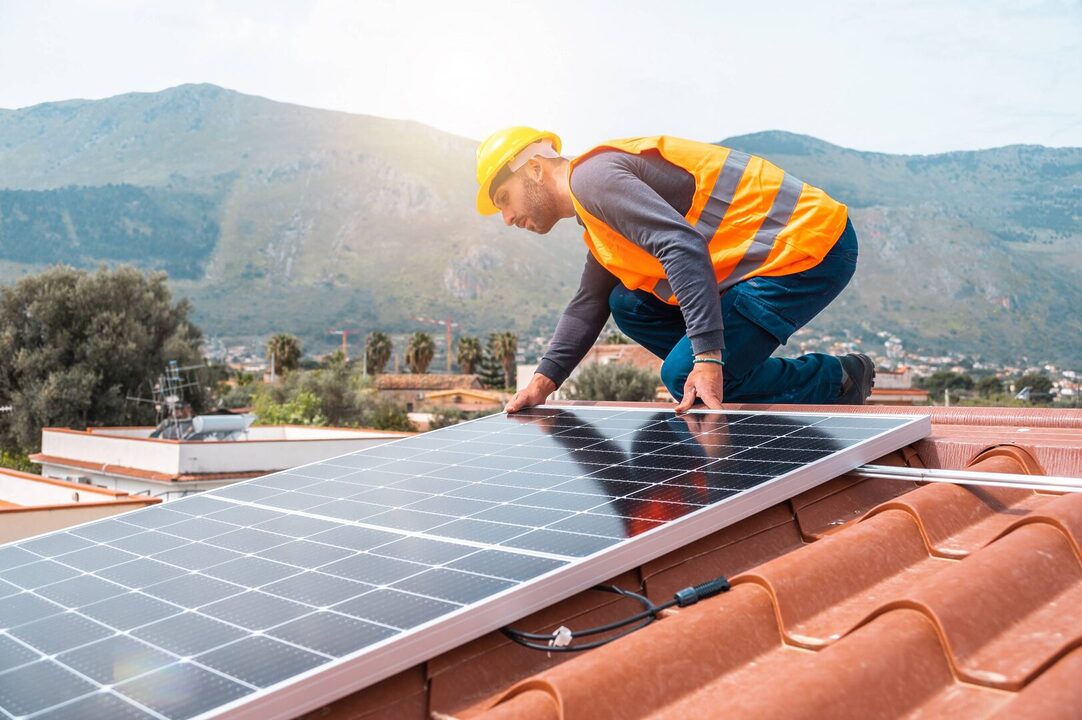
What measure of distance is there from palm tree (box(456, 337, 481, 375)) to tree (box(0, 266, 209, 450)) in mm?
49473

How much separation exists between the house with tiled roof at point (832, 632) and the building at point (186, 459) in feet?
88.6

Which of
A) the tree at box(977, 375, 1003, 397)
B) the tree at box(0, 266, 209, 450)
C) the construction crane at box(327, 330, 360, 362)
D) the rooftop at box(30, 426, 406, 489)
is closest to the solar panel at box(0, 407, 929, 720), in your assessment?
the rooftop at box(30, 426, 406, 489)

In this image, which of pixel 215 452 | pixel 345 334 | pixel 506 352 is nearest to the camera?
pixel 215 452

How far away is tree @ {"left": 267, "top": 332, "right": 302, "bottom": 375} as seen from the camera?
8856 cm

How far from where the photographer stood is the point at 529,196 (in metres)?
5.04

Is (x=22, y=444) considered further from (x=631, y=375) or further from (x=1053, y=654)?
(x=1053, y=654)

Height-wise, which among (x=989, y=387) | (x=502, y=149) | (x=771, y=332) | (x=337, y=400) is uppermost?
(x=502, y=149)

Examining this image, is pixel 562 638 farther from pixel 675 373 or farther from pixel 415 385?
pixel 415 385

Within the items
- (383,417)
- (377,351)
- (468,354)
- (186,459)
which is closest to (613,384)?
(383,417)

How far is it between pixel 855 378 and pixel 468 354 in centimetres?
10283

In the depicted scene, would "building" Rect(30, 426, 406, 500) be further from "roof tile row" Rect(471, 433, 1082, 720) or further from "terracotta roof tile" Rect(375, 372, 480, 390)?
"terracotta roof tile" Rect(375, 372, 480, 390)

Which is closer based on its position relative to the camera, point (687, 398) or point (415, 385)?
point (687, 398)

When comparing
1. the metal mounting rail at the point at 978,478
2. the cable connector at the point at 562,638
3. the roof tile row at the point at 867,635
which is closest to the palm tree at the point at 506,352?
the metal mounting rail at the point at 978,478

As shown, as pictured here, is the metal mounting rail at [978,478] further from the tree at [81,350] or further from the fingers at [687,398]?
the tree at [81,350]
